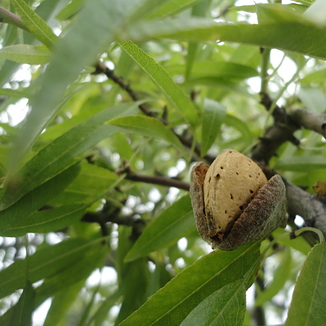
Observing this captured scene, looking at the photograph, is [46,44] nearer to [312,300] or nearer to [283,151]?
[312,300]

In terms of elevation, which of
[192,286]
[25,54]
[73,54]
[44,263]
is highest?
[73,54]

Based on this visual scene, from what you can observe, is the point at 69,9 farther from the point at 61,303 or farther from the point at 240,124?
the point at 61,303

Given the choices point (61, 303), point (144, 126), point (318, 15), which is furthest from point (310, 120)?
point (61, 303)

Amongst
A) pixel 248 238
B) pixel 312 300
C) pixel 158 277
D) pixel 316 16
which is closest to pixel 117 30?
pixel 316 16

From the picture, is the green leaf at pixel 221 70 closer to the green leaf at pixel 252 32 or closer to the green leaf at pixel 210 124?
the green leaf at pixel 210 124

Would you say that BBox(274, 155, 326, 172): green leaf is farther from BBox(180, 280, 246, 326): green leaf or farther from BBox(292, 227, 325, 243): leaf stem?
BBox(180, 280, 246, 326): green leaf
